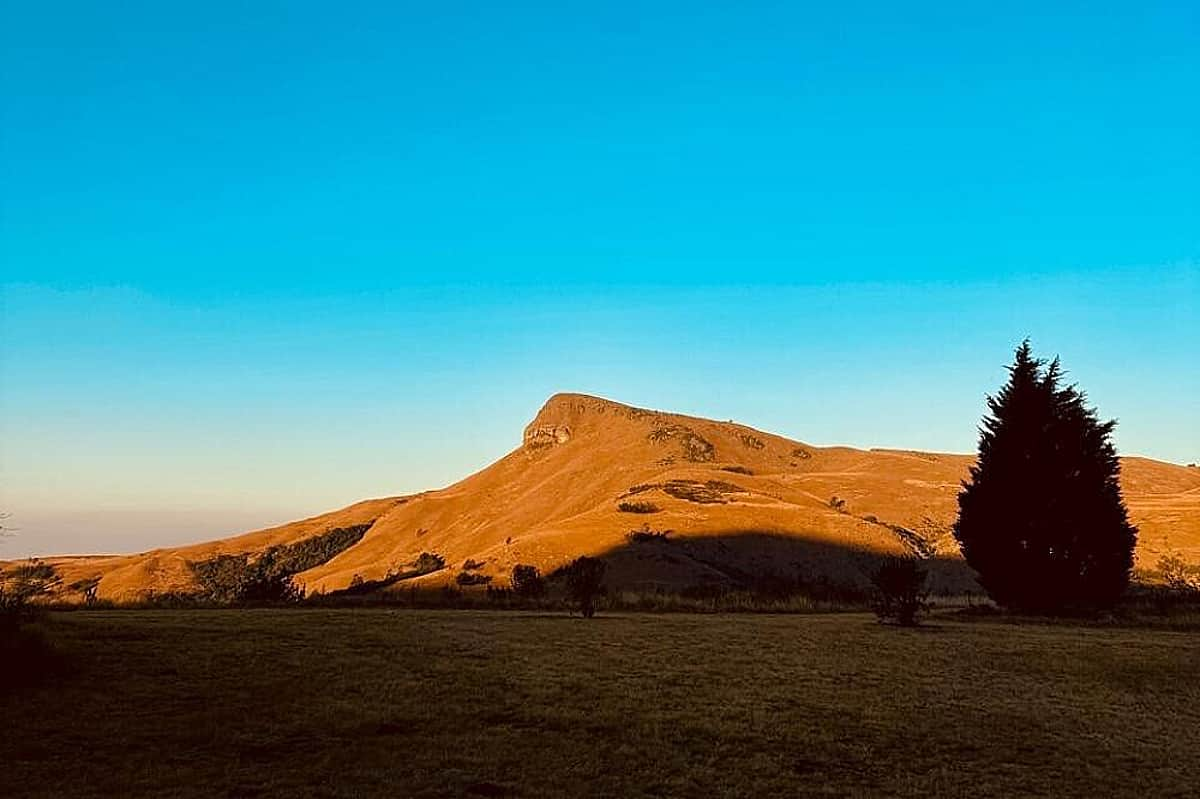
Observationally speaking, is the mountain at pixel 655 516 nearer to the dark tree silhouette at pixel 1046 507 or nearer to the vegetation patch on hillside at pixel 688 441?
the vegetation patch on hillside at pixel 688 441

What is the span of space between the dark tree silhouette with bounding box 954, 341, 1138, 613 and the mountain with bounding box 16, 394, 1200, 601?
14.0 m

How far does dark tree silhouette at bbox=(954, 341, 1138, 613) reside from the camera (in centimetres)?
3350

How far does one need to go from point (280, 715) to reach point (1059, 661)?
A: 17237 mm

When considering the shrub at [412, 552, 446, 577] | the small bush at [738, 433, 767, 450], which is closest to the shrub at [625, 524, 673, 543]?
the shrub at [412, 552, 446, 577]

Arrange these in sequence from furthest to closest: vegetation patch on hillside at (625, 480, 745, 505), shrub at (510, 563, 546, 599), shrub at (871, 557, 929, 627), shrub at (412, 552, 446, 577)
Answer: shrub at (412, 552, 446, 577)
vegetation patch on hillside at (625, 480, 745, 505)
shrub at (510, 563, 546, 599)
shrub at (871, 557, 929, 627)

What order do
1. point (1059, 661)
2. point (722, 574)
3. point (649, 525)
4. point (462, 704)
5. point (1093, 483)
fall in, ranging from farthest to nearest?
point (649, 525), point (722, 574), point (1093, 483), point (1059, 661), point (462, 704)

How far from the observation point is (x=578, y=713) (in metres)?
15.1

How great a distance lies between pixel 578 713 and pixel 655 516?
4516 centimetres

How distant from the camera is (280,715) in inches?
561

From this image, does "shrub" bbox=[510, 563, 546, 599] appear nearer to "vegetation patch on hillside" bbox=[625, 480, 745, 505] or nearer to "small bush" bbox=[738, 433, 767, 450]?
"vegetation patch on hillside" bbox=[625, 480, 745, 505]

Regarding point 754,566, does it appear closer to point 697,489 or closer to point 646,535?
point 646,535

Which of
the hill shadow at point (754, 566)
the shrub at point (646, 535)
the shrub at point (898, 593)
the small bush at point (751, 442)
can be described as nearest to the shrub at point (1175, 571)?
the hill shadow at point (754, 566)

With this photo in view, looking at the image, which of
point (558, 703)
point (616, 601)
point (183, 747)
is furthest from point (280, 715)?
point (616, 601)

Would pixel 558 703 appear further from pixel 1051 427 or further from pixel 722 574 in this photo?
pixel 722 574
